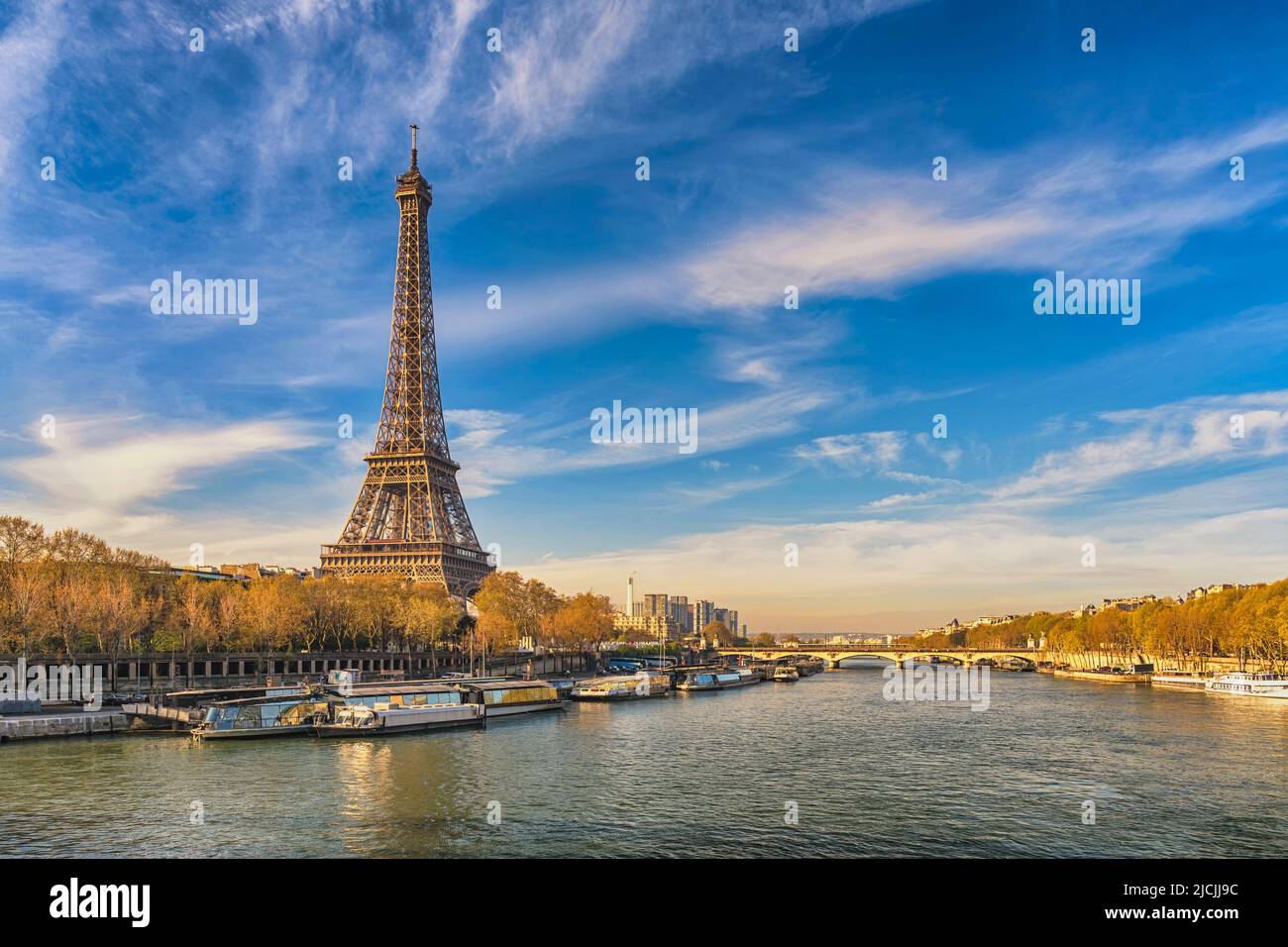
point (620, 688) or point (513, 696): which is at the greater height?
point (513, 696)

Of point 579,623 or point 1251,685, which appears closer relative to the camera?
point 1251,685

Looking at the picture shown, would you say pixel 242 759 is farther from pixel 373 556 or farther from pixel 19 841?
pixel 373 556

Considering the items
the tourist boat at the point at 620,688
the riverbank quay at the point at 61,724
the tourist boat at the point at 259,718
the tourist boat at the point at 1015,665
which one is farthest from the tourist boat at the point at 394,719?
the tourist boat at the point at 1015,665

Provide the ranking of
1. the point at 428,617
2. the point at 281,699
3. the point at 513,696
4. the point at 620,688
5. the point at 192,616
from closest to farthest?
the point at 281,699 → the point at 513,696 → the point at 192,616 → the point at 620,688 → the point at 428,617

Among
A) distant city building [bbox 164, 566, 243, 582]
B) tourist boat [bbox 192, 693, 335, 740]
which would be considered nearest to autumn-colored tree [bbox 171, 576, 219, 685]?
distant city building [bbox 164, 566, 243, 582]

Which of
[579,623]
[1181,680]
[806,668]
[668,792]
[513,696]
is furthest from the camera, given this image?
[806,668]

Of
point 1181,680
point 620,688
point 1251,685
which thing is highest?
point 1251,685

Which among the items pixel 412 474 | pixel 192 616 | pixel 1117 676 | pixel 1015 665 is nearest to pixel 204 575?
pixel 412 474

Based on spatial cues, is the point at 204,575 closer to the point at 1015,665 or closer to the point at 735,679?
the point at 735,679
